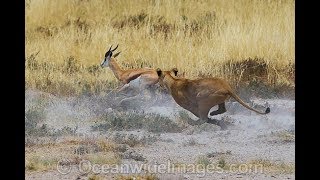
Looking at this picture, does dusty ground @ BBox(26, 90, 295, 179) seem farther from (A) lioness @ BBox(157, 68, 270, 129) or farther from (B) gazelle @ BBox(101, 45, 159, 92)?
(B) gazelle @ BBox(101, 45, 159, 92)

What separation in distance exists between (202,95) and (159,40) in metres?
0.81

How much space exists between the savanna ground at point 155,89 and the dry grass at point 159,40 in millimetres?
11

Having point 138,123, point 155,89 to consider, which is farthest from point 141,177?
point 155,89

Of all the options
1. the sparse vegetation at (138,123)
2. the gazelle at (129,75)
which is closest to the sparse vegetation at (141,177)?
the sparse vegetation at (138,123)

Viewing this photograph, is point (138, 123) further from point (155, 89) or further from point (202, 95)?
point (202, 95)

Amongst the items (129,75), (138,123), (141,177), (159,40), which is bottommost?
(141,177)

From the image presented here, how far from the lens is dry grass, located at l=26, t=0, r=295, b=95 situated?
495 inches

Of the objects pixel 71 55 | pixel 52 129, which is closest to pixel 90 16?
pixel 71 55

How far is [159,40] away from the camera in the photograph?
12.7 metres

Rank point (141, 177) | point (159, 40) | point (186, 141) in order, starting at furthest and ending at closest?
point (159, 40) → point (186, 141) → point (141, 177)

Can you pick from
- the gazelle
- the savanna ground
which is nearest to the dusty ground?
the savanna ground

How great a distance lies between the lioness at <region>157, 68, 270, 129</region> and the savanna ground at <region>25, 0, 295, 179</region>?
0.26ft

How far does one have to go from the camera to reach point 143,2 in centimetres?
1277
